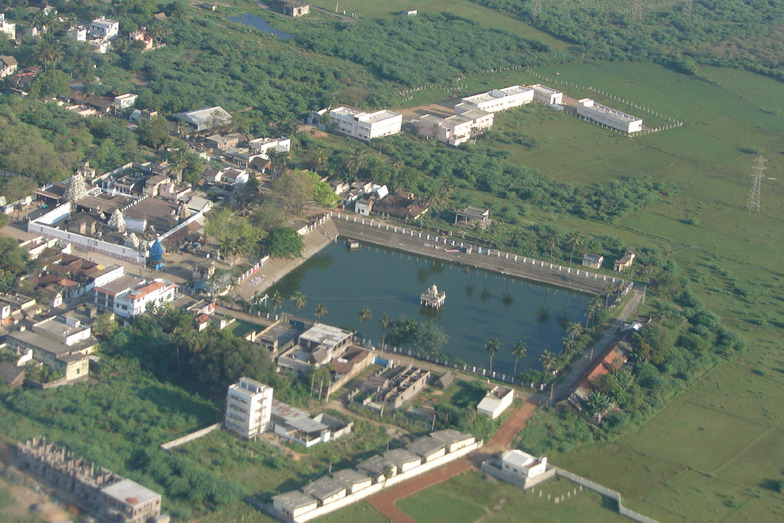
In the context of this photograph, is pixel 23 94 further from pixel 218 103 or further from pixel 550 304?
pixel 550 304

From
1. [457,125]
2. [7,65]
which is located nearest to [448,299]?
[457,125]

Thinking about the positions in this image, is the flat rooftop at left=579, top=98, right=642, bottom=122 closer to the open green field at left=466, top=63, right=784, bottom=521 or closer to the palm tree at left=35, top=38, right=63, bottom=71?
the open green field at left=466, top=63, right=784, bottom=521

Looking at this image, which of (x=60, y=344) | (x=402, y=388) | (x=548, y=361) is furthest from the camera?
(x=548, y=361)

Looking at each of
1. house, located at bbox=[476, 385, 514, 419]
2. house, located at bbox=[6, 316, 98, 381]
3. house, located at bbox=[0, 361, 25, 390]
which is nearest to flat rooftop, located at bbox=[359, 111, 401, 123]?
house, located at bbox=[6, 316, 98, 381]

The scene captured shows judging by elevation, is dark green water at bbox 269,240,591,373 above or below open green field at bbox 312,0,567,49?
below

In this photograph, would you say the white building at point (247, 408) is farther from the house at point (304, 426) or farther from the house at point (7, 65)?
the house at point (7, 65)

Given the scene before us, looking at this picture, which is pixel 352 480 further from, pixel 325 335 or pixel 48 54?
pixel 48 54
